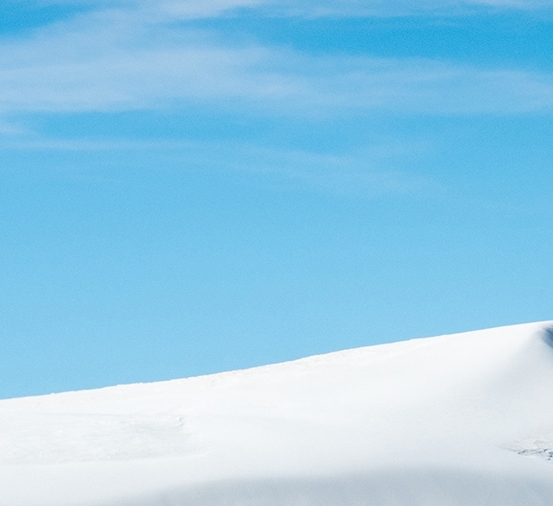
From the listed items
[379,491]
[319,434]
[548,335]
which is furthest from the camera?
[548,335]

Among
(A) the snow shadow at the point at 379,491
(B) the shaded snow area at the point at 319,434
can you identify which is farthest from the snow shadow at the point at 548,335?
(A) the snow shadow at the point at 379,491

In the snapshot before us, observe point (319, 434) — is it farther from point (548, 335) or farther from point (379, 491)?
point (548, 335)

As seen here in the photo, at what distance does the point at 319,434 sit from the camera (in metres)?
9.09

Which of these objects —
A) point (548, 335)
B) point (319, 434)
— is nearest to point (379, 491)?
point (319, 434)

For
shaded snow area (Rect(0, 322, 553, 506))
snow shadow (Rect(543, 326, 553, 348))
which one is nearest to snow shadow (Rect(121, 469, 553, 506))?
shaded snow area (Rect(0, 322, 553, 506))

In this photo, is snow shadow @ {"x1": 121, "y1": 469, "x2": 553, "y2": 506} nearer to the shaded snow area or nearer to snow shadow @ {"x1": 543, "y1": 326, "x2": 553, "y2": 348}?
the shaded snow area

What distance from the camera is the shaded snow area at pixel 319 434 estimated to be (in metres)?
7.72

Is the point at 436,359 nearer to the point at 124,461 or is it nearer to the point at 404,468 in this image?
the point at 404,468

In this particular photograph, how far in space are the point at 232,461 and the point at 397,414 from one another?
2.62 metres

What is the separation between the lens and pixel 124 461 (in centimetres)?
814

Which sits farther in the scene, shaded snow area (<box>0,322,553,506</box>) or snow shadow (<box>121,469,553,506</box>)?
shaded snow area (<box>0,322,553,506</box>)

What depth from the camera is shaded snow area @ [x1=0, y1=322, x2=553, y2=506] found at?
7723mm

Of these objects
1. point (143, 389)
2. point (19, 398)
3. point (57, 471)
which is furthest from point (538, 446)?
point (19, 398)

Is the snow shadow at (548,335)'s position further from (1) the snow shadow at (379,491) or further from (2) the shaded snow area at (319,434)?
(1) the snow shadow at (379,491)
